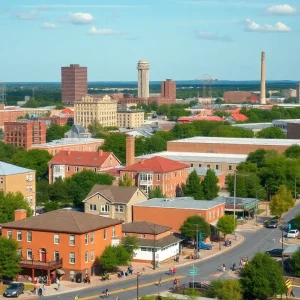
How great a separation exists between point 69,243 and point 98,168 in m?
44.4

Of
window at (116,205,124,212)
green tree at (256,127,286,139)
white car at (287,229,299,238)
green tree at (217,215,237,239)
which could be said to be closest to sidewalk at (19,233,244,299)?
green tree at (217,215,237,239)

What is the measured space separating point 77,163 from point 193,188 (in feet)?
71.1

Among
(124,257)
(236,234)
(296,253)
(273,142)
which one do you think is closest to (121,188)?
(236,234)

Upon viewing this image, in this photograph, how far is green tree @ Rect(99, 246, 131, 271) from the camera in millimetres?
58781

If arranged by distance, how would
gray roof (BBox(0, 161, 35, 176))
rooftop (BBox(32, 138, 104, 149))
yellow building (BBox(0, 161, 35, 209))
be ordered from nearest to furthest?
yellow building (BBox(0, 161, 35, 209)), gray roof (BBox(0, 161, 35, 176)), rooftop (BBox(32, 138, 104, 149))

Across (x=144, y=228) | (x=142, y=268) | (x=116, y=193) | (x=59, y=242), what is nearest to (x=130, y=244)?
(x=142, y=268)

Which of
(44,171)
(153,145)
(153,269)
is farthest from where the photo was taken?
(153,145)

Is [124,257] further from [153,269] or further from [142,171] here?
[142,171]

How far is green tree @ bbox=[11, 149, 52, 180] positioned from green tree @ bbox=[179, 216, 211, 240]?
43.9m

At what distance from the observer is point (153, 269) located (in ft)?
203

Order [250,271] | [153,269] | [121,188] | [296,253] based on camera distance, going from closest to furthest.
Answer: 1. [250,271]
2. [296,253]
3. [153,269]
4. [121,188]

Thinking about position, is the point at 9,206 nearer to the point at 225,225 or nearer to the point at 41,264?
the point at 41,264

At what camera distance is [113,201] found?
7456 cm

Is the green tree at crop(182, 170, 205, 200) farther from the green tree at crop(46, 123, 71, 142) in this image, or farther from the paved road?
the green tree at crop(46, 123, 71, 142)
